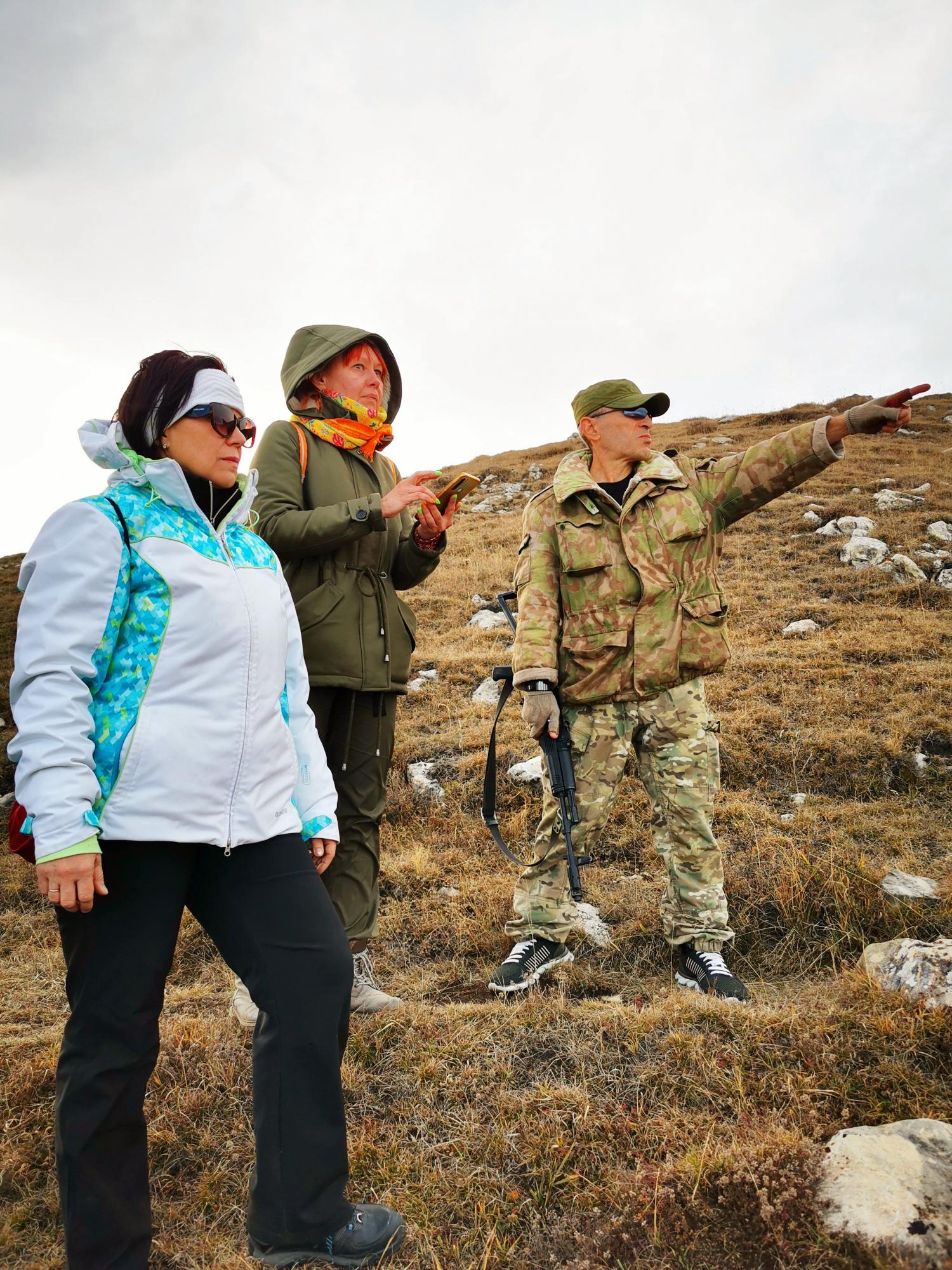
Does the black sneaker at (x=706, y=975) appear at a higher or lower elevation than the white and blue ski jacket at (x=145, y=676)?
lower

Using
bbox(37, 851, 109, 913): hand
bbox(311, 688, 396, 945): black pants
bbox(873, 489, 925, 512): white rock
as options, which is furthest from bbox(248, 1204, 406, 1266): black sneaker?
bbox(873, 489, 925, 512): white rock

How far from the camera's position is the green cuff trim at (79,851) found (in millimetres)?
1895

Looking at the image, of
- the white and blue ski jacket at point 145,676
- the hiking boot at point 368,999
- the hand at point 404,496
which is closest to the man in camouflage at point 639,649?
the hiking boot at point 368,999

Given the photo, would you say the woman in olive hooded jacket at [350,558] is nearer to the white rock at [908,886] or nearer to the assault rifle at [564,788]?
the assault rifle at [564,788]

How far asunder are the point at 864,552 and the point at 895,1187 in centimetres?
1029

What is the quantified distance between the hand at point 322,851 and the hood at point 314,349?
2106mm

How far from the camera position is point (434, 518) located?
3.74m

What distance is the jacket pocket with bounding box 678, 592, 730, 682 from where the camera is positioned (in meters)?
3.95

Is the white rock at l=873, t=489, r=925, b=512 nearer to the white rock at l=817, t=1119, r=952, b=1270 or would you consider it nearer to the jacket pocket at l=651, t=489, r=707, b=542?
the jacket pocket at l=651, t=489, r=707, b=542

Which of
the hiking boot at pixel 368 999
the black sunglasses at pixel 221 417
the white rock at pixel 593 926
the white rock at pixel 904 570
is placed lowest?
the white rock at pixel 593 926

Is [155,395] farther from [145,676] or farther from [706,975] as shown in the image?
[706,975]

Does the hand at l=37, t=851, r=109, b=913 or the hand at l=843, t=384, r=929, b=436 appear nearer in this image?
the hand at l=37, t=851, r=109, b=913

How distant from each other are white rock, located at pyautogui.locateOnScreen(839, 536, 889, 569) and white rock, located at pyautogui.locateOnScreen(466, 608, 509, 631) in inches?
187

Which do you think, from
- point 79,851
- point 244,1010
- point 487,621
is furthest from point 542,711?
point 487,621
